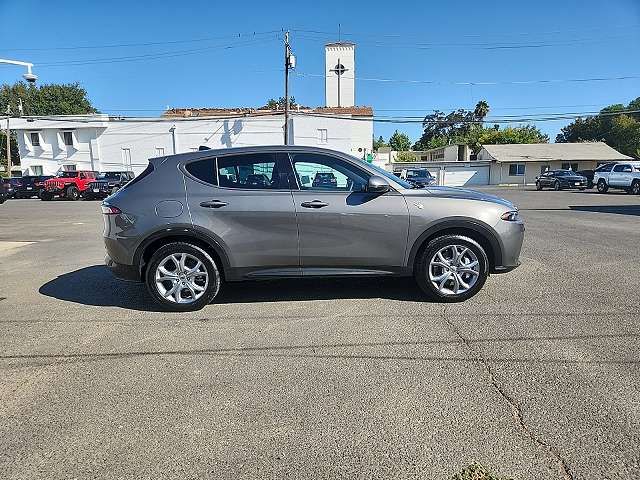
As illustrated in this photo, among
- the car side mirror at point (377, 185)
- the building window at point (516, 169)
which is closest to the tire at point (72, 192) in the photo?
the car side mirror at point (377, 185)

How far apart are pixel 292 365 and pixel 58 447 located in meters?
1.66

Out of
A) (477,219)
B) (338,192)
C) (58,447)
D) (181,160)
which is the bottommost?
(58,447)

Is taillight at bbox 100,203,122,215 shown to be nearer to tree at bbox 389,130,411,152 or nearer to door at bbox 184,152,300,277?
door at bbox 184,152,300,277

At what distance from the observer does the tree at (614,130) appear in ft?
234

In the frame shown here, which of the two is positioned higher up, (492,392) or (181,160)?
(181,160)

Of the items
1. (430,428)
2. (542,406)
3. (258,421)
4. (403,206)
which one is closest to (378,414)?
(430,428)

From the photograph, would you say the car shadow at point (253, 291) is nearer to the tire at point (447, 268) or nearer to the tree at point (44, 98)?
the tire at point (447, 268)

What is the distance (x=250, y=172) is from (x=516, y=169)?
5182cm

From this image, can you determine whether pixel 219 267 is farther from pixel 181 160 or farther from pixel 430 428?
pixel 430 428

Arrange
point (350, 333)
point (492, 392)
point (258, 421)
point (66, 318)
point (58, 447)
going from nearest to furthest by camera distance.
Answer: point (58, 447)
point (258, 421)
point (492, 392)
point (350, 333)
point (66, 318)

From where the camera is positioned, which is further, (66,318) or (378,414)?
(66,318)

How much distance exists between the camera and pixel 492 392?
3188 millimetres

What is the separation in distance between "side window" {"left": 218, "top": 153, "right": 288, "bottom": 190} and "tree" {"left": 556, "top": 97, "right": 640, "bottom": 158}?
232 feet

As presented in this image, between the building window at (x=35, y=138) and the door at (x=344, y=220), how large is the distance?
45.3 meters
